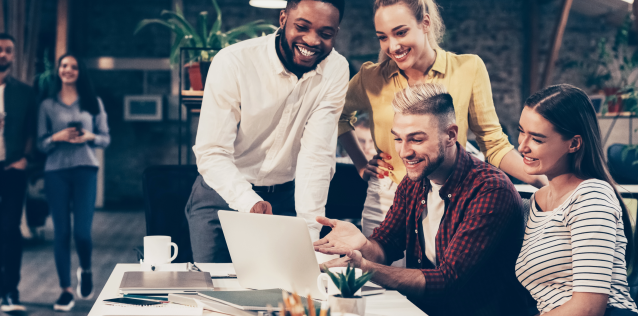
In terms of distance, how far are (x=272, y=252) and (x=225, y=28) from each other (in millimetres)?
7089

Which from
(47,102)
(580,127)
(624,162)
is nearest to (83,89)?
(47,102)

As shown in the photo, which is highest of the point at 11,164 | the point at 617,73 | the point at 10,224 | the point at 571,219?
the point at 617,73

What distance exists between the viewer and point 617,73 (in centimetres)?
779

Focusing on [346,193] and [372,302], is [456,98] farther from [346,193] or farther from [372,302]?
[346,193]

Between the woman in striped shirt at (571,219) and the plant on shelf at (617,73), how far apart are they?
11.7ft

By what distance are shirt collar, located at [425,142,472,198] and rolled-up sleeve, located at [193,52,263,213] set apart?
60 cm

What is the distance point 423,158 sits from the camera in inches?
60.2

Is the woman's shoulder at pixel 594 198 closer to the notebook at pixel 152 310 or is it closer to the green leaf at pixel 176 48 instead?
the notebook at pixel 152 310

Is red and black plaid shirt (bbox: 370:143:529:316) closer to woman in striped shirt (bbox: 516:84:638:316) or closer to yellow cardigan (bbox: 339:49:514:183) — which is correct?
woman in striped shirt (bbox: 516:84:638:316)

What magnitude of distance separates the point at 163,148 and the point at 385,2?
22.4ft

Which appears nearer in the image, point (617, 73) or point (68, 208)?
point (68, 208)

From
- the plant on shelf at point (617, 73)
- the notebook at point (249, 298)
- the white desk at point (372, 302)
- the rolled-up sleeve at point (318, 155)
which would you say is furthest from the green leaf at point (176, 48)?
the plant on shelf at point (617, 73)

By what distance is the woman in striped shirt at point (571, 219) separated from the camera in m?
1.22

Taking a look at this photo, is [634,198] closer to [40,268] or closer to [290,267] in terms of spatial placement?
[290,267]
